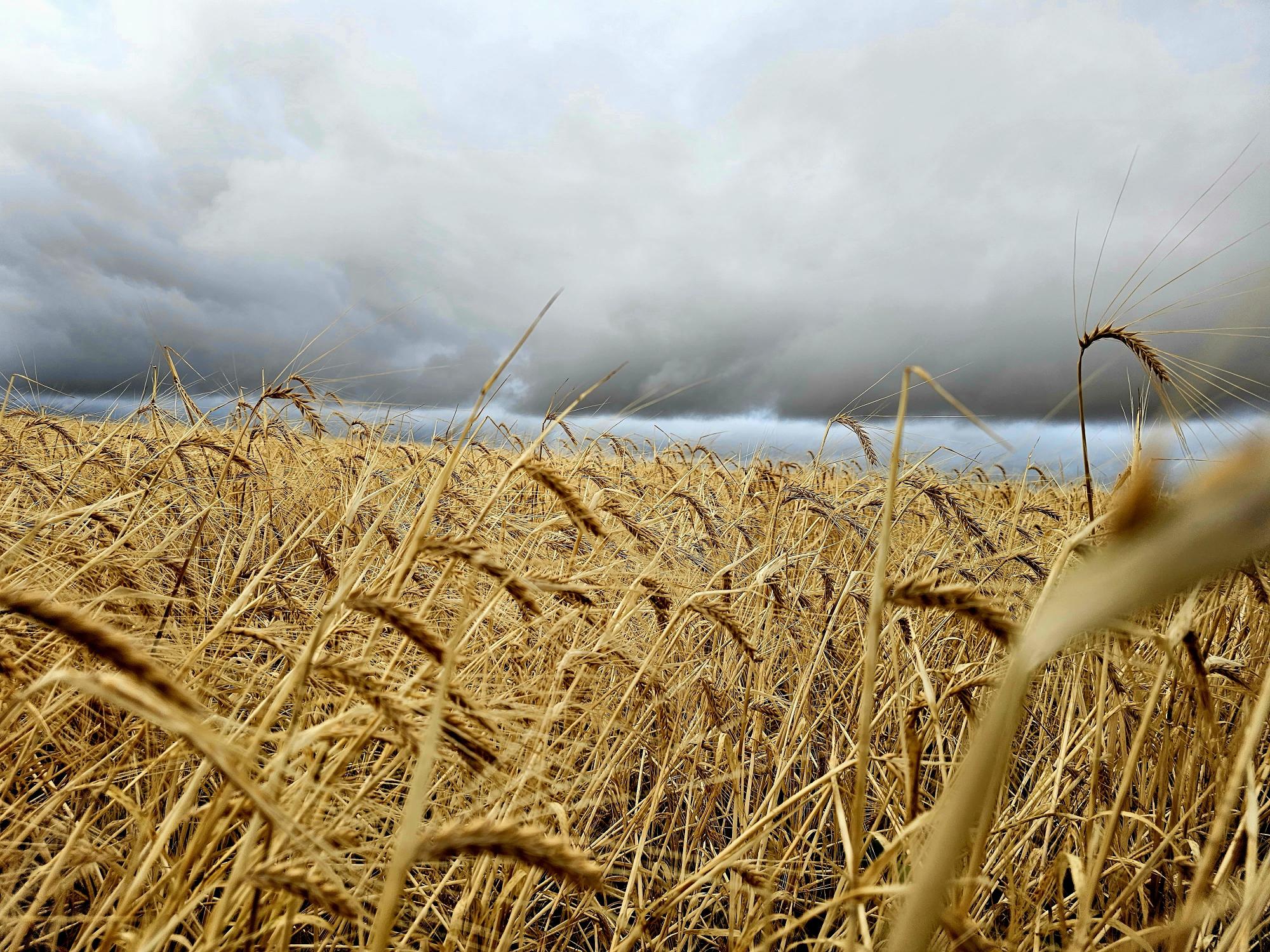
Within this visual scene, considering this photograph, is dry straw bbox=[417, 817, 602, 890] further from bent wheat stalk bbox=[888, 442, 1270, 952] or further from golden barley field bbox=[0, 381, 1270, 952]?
bent wheat stalk bbox=[888, 442, 1270, 952]

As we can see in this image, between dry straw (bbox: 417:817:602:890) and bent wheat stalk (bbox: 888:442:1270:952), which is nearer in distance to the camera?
bent wheat stalk (bbox: 888:442:1270:952)

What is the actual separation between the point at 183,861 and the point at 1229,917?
225 cm

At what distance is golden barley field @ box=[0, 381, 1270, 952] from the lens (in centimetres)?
62

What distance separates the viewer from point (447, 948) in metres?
1.04

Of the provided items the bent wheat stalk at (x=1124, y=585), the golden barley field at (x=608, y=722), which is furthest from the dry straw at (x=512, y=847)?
the bent wheat stalk at (x=1124, y=585)

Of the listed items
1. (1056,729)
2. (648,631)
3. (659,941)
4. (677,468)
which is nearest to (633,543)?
(648,631)

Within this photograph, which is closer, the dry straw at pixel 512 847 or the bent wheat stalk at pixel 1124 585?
the bent wheat stalk at pixel 1124 585

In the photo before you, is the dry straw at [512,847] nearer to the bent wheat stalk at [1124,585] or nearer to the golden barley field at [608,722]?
the golden barley field at [608,722]

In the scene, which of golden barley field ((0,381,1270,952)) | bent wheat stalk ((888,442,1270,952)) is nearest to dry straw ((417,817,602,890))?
golden barley field ((0,381,1270,952))

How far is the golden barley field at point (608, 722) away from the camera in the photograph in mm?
619

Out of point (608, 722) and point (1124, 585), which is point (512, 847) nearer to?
point (1124, 585)

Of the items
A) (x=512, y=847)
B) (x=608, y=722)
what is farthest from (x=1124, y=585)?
(x=608, y=722)

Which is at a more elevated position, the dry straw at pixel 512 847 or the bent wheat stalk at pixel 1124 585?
the bent wheat stalk at pixel 1124 585

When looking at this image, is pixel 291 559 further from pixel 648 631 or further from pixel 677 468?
pixel 677 468
